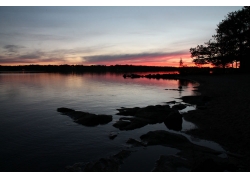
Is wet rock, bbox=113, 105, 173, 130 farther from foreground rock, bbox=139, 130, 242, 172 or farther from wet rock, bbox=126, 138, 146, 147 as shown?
foreground rock, bbox=139, 130, 242, 172

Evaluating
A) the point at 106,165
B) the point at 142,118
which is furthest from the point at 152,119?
the point at 106,165

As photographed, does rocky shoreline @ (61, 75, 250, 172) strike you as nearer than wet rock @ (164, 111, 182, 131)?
Yes

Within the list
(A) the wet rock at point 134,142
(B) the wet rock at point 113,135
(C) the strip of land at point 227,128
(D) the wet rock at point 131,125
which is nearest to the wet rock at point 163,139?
(A) the wet rock at point 134,142

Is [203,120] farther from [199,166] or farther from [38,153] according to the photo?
[38,153]

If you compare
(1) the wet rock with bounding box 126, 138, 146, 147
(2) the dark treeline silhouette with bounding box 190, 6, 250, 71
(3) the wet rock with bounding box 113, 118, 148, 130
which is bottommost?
(1) the wet rock with bounding box 126, 138, 146, 147

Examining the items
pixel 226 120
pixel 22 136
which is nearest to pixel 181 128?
pixel 226 120

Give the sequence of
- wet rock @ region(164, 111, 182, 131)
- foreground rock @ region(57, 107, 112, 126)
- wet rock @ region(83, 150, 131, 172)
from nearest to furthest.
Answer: wet rock @ region(83, 150, 131, 172) < wet rock @ region(164, 111, 182, 131) < foreground rock @ region(57, 107, 112, 126)

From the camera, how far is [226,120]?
13984mm

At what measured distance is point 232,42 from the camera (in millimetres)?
54688

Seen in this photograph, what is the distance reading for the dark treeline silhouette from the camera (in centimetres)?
5231

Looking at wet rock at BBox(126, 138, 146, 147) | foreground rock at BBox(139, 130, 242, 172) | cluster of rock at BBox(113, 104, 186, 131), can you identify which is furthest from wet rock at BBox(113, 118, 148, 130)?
foreground rock at BBox(139, 130, 242, 172)

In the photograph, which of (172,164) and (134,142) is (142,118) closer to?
(134,142)

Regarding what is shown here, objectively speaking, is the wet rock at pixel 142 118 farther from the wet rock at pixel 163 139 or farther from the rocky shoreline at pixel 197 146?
the wet rock at pixel 163 139

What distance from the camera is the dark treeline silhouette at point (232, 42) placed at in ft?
172
